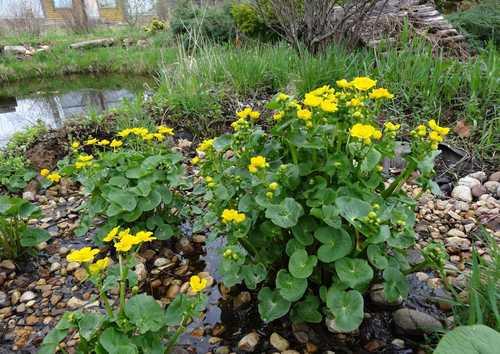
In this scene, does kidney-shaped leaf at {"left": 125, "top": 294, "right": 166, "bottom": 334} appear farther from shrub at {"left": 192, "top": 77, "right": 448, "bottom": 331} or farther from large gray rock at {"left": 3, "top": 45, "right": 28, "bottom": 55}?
large gray rock at {"left": 3, "top": 45, "right": 28, "bottom": 55}

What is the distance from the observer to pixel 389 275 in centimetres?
121

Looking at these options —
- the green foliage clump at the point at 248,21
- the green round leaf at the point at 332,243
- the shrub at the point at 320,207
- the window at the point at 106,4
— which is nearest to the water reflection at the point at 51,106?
the green foliage clump at the point at 248,21

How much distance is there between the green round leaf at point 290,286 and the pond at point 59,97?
3.48 m

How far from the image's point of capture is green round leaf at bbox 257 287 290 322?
4.03 ft

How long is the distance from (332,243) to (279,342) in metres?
0.43

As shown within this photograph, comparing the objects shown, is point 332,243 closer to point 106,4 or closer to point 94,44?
point 94,44

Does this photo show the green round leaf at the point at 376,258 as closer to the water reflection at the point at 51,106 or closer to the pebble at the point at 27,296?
the pebble at the point at 27,296

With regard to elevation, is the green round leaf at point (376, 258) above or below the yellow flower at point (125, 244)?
below

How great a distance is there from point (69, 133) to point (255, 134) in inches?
84.5


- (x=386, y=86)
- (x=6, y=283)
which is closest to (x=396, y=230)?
(x=6, y=283)

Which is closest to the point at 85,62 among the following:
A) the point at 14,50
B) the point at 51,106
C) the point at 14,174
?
the point at 14,50

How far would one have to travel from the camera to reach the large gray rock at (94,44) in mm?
9539

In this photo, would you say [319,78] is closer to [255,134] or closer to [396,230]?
[255,134]

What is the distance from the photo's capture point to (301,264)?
1163 millimetres
